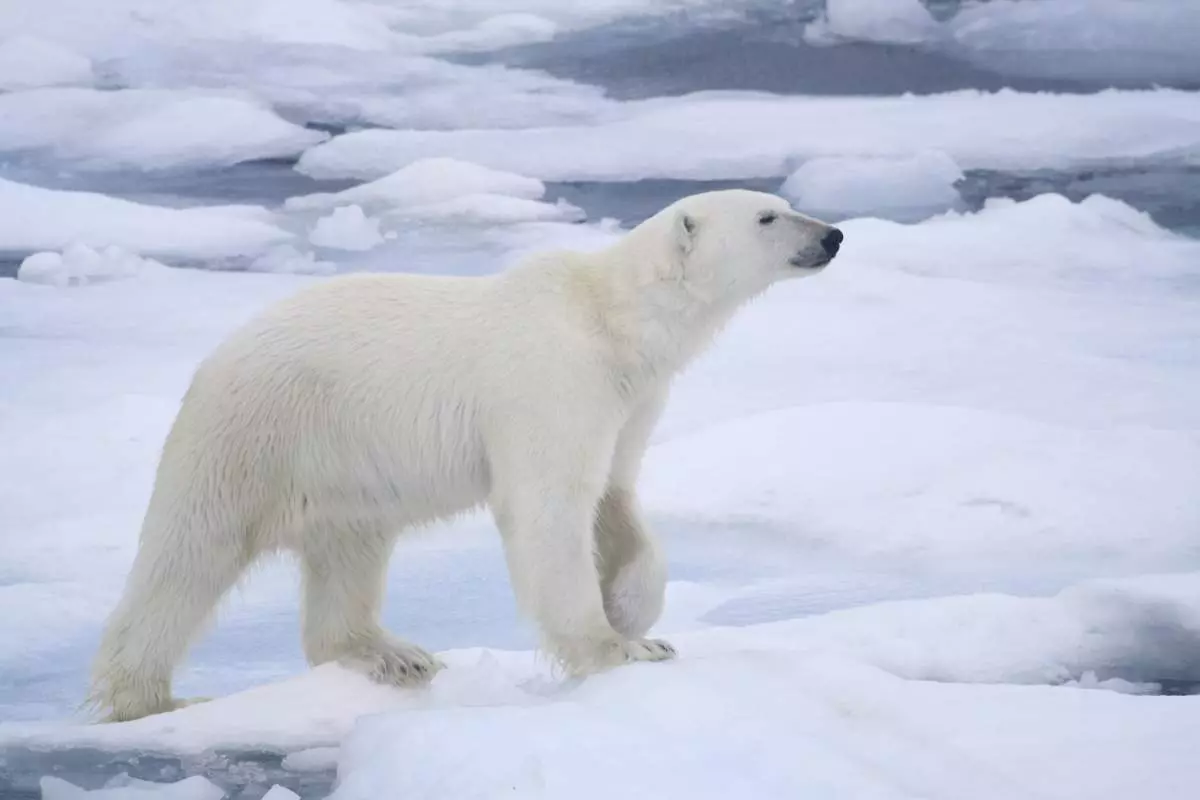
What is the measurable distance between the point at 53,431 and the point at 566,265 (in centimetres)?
207

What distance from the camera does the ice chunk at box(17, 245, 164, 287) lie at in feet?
14.6

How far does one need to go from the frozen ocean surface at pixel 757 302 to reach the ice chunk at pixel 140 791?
76cm

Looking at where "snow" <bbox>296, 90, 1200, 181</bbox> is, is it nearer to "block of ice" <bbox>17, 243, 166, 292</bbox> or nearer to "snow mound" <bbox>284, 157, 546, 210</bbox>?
"snow mound" <bbox>284, 157, 546, 210</bbox>

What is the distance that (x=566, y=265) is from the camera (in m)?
3.01

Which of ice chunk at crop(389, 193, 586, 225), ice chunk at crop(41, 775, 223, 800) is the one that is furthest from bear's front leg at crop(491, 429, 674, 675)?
ice chunk at crop(389, 193, 586, 225)

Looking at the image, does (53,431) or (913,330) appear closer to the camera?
(53,431)

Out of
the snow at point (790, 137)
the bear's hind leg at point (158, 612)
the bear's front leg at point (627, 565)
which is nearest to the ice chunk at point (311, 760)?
the bear's hind leg at point (158, 612)

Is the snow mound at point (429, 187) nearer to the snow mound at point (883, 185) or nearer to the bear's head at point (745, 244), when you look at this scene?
the snow mound at point (883, 185)

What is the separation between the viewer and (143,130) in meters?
4.67

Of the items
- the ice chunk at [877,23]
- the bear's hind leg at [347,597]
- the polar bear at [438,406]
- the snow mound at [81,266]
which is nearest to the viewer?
the polar bear at [438,406]

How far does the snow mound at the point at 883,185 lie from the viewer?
4.90m

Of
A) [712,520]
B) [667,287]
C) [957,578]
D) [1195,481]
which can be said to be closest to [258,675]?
[712,520]

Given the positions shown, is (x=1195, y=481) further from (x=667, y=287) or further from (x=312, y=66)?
(x=312, y=66)

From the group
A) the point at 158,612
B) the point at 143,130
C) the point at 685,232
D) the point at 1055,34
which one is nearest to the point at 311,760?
the point at 158,612
